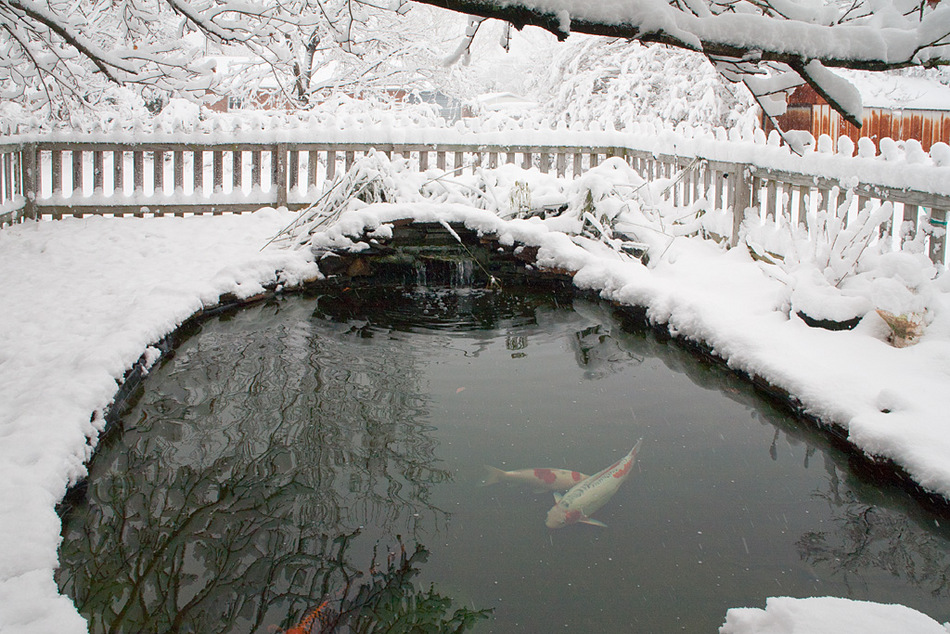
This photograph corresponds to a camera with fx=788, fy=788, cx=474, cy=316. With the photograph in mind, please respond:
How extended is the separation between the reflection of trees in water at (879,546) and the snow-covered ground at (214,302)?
7.9 inches

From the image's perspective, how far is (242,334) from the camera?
5734 millimetres

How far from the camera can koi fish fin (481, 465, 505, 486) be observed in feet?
11.8

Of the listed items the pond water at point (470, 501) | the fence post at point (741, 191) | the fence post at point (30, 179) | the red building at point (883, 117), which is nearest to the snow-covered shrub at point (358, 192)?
the pond water at point (470, 501)

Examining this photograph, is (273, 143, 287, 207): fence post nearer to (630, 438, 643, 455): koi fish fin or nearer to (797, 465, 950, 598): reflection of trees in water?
(630, 438, 643, 455): koi fish fin

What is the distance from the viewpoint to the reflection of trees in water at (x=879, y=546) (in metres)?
2.88

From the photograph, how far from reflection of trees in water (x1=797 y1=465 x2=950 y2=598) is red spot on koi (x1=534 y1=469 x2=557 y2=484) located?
1.05m

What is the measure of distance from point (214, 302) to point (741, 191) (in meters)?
4.81

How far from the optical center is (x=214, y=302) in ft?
19.9

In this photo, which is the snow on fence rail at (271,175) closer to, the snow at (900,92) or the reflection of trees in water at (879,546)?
A: the reflection of trees in water at (879,546)

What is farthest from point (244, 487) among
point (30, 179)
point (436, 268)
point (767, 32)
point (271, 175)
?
point (30, 179)

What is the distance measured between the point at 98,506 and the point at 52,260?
14.4 ft

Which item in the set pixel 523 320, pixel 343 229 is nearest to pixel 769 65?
pixel 523 320

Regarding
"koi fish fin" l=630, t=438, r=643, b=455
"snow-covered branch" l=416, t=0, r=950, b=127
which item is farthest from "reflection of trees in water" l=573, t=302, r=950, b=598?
"snow-covered branch" l=416, t=0, r=950, b=127

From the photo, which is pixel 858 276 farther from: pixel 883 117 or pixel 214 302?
pixel 883 117
